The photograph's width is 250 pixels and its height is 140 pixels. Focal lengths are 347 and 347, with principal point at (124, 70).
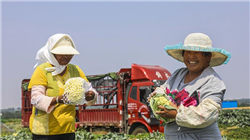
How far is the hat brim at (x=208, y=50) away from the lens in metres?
3.15

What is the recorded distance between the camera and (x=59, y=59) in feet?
12.6

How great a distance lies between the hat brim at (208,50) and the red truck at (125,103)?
7836 mm

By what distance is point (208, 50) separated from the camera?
123 inches

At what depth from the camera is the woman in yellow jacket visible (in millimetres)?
3750

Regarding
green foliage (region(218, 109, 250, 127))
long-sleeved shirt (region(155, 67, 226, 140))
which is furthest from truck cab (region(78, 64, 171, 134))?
long-sleeved shirt (region(155, 67, 226, 140))

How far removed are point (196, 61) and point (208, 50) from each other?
16 centimetres

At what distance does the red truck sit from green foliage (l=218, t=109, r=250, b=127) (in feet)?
18.9

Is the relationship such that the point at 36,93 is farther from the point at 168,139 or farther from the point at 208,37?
the point at 208,37

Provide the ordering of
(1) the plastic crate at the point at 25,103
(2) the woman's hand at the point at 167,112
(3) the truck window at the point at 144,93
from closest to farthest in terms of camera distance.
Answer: (2) the woman's hand at the point at 167,112, (3) the truck window at the point at 144,93, (1) the plastic crate at the point at 25,103

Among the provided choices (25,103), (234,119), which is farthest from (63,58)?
(234,119)

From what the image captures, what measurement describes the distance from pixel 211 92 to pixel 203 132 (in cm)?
37

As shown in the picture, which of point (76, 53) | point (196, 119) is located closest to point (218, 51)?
point (196, 119)

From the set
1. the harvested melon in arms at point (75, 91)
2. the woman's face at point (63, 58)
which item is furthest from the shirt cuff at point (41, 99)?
the woman's face at point (63, 58)

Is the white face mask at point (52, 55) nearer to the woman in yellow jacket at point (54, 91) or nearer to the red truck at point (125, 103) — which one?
the woman in yellow jacket at point (54, 91)
